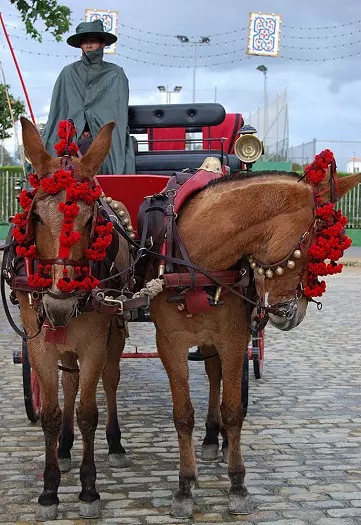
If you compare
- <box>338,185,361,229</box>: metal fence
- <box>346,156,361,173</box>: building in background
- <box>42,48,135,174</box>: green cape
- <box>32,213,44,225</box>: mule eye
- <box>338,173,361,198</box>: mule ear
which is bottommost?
<box>338,185,361,229</box>: metal fence

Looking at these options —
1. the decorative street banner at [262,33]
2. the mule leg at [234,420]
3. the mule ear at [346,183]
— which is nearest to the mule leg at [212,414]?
the mule leg at [234,420]

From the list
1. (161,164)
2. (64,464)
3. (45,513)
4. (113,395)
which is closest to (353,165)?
(161,164)

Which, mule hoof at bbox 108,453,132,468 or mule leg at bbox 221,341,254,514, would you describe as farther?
mule hoof at bbox 108,453,132,468

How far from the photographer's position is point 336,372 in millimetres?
8602

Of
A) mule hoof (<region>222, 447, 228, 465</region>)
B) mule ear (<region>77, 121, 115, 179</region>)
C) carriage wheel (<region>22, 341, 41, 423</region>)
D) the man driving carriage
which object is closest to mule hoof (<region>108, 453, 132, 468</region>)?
mule hoof (<region>222, 447, 228, 465</region>)

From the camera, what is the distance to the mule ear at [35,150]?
4102 mm

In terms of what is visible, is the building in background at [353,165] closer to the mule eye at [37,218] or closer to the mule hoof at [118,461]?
the mule hoof at [118,461]

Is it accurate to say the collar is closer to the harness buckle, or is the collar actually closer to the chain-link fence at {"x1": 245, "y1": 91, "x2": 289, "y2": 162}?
the harness buckle

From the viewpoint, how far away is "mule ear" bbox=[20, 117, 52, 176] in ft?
13.5

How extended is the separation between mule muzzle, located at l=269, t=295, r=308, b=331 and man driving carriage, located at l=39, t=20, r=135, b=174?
2.48 metres

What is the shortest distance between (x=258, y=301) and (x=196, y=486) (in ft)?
4.21

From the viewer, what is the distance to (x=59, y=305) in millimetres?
3916

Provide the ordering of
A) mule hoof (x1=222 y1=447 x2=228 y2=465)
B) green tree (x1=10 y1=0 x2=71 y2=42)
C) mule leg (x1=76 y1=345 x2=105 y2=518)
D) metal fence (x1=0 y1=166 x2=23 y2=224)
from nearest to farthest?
mule leg (x1=76 y1=345 x2=105 y2=518) < mule hoof (x1=222 y1=447 x2=228 y2=465) < green tree (x1=10 y1=0 x2=71 y2=42) < metal fence (x1=0 y1=166 x2=23 y2=224)

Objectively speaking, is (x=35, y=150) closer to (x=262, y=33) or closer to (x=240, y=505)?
(x=240, y=505)
